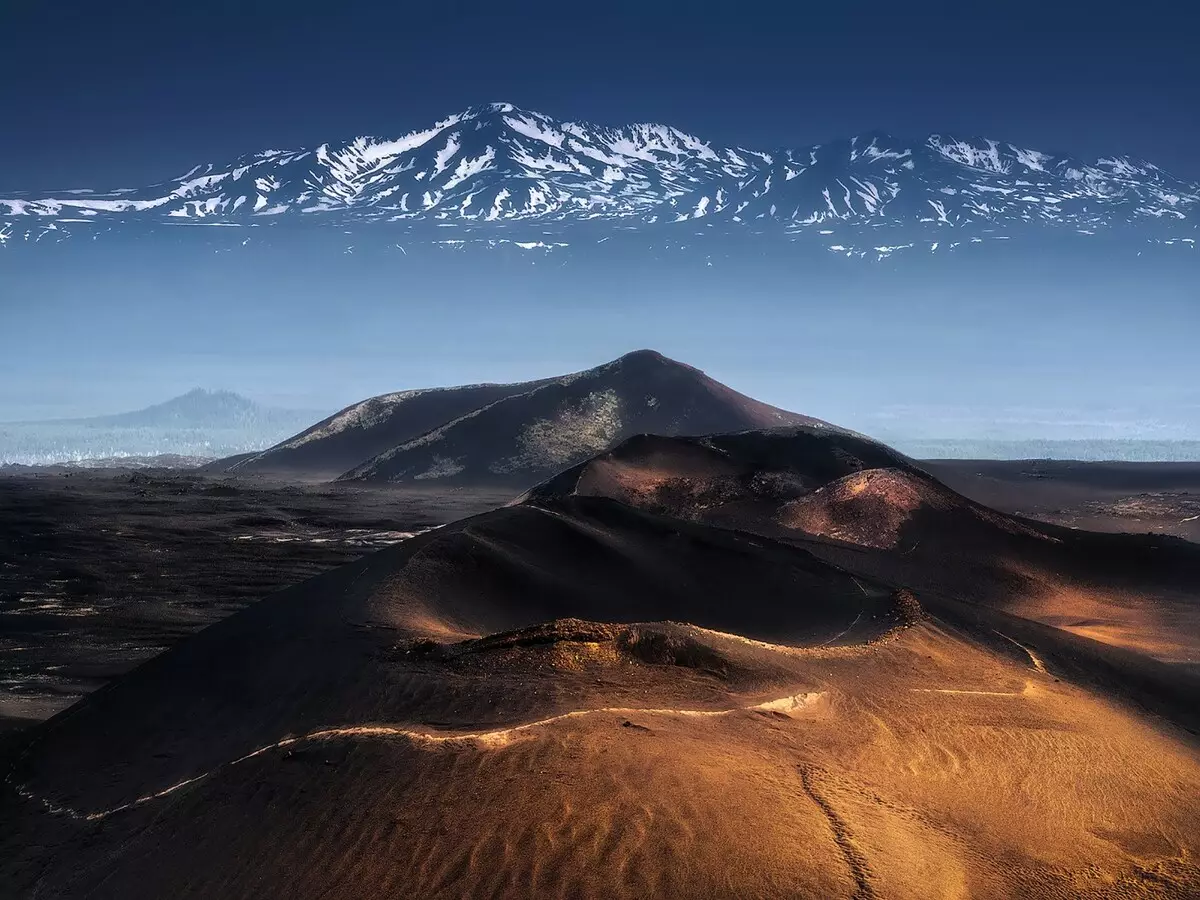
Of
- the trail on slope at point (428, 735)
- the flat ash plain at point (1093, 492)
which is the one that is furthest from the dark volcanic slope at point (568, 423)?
the trail on slope at point (428, 735)

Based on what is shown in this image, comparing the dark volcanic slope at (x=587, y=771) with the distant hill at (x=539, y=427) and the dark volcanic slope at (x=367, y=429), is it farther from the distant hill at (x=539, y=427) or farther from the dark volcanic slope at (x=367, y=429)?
the dark volcanic slope at (x=367, y=429)

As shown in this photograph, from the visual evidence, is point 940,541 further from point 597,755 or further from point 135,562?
point 135,562

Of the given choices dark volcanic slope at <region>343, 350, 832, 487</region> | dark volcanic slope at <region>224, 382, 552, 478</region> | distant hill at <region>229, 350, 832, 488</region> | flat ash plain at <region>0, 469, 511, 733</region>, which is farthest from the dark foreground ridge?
dark volcanic slope at <region>224, 382, 552, 478</region>

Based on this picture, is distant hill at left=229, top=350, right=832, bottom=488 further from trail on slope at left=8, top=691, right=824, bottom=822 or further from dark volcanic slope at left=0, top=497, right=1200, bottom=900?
trail on slope at left=8, top=691, right=824, bottom=822

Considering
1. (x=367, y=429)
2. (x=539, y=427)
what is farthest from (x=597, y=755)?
(x=367, y=429)

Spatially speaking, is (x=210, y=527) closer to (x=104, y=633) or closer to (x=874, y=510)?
(x=104, y=633)

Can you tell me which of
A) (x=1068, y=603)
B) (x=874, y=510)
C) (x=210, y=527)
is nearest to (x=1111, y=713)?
(x=1068, y=603)
